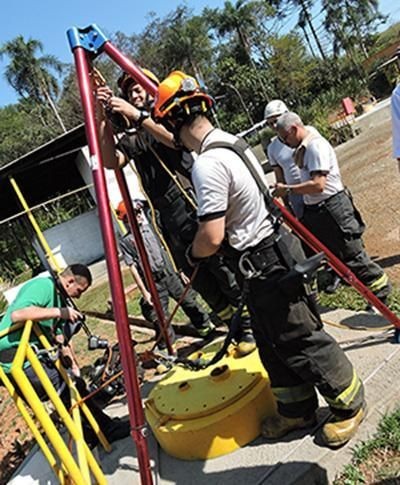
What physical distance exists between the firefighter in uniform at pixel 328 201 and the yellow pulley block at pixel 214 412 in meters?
1.46

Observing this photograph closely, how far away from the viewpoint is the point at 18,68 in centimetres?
5125

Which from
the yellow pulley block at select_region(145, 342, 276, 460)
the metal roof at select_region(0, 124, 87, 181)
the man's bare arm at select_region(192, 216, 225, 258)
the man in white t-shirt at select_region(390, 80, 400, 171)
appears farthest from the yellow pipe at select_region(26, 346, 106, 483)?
the metal roof at select_region(0, 124, 87, 181)

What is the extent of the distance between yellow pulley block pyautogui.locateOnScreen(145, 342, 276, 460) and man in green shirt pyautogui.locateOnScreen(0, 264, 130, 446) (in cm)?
57

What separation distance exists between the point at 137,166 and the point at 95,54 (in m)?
1.04

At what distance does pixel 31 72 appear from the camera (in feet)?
169

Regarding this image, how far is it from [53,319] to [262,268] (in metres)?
1.70

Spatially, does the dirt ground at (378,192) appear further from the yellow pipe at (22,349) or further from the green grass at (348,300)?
the yellow pipe at (22,349)

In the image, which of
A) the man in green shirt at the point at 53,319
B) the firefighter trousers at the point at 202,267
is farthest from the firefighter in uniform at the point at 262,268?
the man in green shirt at the point at 53,319

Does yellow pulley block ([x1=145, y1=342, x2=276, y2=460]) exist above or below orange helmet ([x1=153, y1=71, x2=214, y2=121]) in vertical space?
below

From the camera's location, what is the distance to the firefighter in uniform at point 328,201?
4277 millimetres

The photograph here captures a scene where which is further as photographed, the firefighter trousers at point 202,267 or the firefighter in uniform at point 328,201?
the firefighter in uniform at point 328,201

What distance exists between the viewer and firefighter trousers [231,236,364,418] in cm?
267

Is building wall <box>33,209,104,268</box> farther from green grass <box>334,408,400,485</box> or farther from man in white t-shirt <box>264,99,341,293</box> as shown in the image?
green grass <box>334,408,400,485</box>

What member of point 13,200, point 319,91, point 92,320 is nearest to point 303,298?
point 92,320
